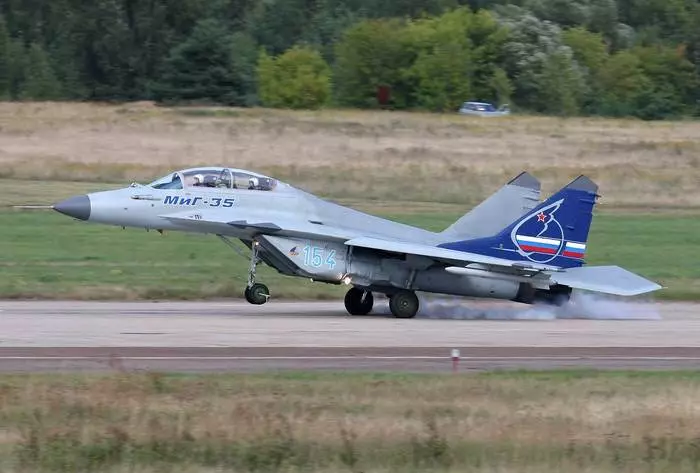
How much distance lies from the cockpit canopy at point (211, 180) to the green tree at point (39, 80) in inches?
2792

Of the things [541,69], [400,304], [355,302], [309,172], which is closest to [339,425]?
[400,304]

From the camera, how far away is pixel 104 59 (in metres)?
95.9

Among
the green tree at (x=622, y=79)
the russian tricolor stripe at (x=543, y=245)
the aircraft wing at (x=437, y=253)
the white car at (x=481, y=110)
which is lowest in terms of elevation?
the aircraft wing at (x=437, y=253)

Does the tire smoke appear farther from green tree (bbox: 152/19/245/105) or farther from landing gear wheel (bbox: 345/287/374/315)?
green tree (bbox: 152/19/245/105)

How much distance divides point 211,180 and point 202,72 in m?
62.2

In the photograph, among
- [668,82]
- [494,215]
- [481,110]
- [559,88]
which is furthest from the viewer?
Result: [668,82]

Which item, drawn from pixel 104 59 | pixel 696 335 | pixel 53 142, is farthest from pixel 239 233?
pixel 104 59

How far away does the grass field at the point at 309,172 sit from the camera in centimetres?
2691

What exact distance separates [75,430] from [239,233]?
34.0 feet

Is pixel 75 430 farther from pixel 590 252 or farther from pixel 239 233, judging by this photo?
pixel 590 252

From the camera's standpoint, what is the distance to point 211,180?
21219mm

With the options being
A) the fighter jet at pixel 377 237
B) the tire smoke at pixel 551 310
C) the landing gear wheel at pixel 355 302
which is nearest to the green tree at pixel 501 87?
the tire smoke at pixel 551 310

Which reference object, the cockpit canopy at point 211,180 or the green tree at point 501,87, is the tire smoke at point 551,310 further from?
the green tree at point 501,87

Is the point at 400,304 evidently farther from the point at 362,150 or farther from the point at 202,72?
the point at 202,72
